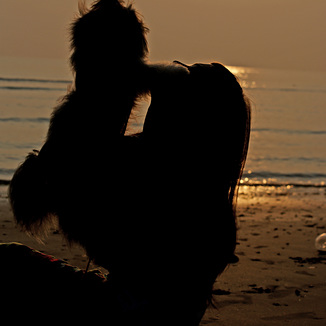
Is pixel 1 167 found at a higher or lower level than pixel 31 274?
lower

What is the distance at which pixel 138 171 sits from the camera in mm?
1780

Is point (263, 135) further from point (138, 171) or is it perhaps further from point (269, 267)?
point (138, 171)

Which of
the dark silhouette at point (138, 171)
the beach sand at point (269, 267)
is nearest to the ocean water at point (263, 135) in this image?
the dark silhouette at point (138, 171)

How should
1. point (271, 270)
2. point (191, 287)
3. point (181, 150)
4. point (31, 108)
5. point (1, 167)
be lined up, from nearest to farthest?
point (181, 150) < point (191, 287) < point (271, 270) < point (1, 167) < point (31, 108)

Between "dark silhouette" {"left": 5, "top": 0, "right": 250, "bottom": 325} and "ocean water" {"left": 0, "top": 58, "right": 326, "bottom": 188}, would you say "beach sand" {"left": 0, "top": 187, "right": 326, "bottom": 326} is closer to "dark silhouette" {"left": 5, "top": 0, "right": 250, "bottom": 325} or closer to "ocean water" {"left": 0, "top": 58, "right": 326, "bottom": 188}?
"dark silhouette" {"left": 5, "top": 0, "right": 250, "bottom": 325}

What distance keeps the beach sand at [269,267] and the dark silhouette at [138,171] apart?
0.26m

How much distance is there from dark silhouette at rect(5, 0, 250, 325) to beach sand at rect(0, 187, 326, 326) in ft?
0.84

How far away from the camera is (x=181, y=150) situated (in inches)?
70.1

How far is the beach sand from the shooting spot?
3785 mm

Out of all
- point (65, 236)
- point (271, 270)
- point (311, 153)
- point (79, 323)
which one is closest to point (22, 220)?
point (65, 236)

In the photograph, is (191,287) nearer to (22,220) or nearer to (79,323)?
(79,323)

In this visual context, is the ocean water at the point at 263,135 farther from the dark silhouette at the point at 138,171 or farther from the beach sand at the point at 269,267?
the beach sand at the point at 269,267

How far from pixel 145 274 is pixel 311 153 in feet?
56.6

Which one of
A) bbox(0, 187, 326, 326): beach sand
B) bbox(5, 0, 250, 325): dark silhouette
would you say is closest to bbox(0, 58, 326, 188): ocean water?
bbox(5, 0, 250, 325): dark silhouette
